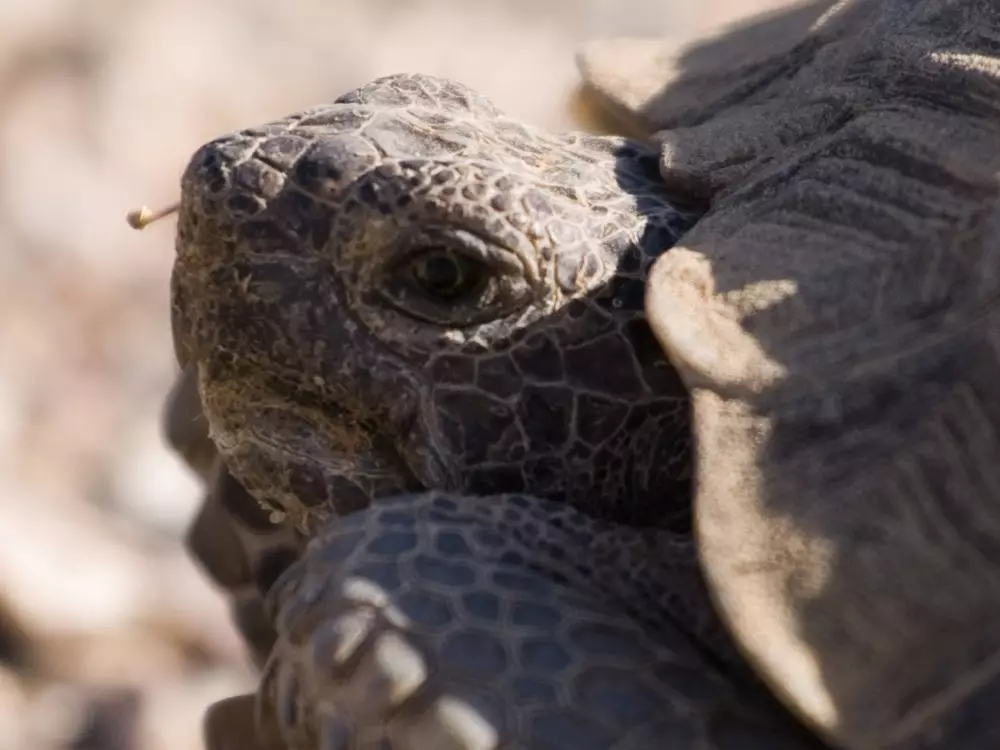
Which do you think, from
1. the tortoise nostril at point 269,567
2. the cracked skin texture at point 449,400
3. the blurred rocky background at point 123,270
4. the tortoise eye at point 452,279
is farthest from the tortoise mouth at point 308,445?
the blurred rocky background at point 123,270

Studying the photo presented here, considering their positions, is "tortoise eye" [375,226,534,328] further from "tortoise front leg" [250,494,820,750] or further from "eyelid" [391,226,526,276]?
"tortoise front leg" [250,494,820,750]

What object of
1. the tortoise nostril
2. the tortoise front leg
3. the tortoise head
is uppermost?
the tortoise head

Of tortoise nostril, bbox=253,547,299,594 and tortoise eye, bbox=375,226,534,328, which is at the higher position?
tortoise eye, bbox=375,226,534,328

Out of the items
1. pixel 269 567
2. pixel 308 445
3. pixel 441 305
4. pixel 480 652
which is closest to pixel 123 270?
pixel 269 567

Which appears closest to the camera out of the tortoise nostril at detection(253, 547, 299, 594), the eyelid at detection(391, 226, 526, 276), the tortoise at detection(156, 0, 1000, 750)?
the tortoise at detection(156, 0, 1000, 750)

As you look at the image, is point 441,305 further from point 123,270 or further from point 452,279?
point 123,270

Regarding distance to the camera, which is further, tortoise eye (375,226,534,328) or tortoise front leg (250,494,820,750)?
tortoise eye (375,226,534,328)

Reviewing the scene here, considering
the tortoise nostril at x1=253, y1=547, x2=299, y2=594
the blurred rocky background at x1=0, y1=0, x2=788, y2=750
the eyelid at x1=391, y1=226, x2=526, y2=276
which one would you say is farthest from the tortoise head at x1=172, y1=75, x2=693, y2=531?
the blurred rocky background at x1=0, y1=0, x2=788, y2=750

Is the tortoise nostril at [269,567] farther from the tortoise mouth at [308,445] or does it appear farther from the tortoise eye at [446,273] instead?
the tortoise eye at [446,273]
